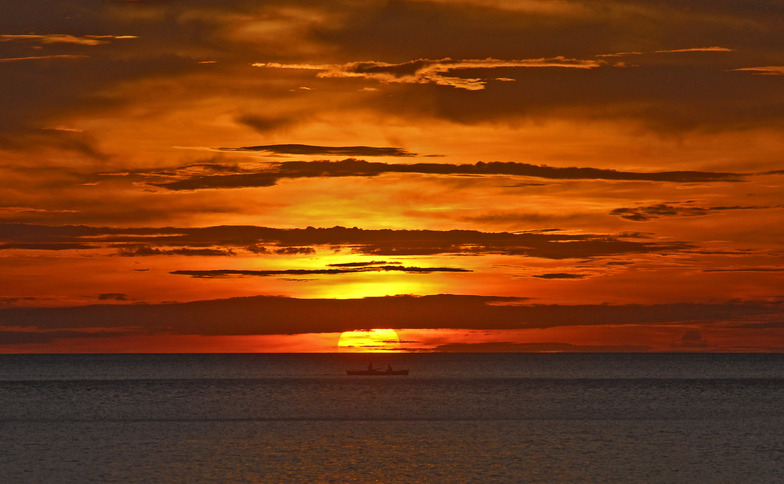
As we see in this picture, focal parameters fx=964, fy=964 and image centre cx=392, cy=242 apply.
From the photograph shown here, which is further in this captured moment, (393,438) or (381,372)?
(381,372)

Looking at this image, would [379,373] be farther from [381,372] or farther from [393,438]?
[393,438]

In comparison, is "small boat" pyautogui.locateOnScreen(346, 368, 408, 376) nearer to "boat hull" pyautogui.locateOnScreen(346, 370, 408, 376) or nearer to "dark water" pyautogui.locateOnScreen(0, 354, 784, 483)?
"boat hull" pyautogui.locateOnScreen(346, 370, 408, 376)

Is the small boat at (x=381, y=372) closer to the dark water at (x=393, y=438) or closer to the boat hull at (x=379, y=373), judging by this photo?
the boat hull at (x=379, y=373)

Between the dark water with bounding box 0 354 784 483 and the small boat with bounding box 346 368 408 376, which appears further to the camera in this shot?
the small boat with bounding box 346 368 408 376

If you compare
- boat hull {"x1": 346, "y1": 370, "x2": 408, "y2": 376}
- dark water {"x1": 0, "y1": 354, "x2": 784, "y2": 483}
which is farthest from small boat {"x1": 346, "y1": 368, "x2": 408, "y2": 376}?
dark water {"x1": 0, "y1": 354, "x2": 784, "y2": 483}

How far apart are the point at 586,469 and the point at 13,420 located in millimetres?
55543

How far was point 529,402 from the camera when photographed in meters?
Answer: 108

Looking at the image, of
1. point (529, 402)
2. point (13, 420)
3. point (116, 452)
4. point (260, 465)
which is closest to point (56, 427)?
point (13, 420)

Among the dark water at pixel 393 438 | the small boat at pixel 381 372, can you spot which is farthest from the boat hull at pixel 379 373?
the dark water at pixel 393 438

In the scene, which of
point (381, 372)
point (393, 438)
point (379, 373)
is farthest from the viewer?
point (379, 373)

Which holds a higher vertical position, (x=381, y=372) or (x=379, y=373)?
(x=381, y=372)

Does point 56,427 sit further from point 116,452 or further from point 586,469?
point 586,469

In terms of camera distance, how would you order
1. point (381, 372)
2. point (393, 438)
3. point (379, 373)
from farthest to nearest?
point (379, 373), point (381, 372), point (393, 438)

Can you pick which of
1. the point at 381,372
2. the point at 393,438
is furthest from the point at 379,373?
the point at 393,438
